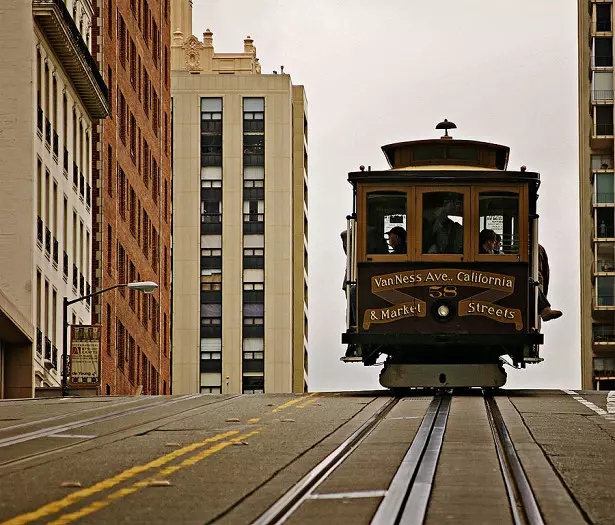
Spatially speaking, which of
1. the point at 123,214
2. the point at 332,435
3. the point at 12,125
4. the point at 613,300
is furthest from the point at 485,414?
the point at 613,300

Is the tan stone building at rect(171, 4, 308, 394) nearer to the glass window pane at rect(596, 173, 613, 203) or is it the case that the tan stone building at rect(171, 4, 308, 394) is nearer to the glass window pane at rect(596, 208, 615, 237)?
the glass window pane at rect(596, 208, 615, 237)

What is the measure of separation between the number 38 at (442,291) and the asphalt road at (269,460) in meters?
2.92

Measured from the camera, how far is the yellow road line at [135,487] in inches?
469

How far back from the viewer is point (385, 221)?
27.5 m

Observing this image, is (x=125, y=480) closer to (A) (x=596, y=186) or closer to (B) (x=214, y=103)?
(A) (x=596, y=186)

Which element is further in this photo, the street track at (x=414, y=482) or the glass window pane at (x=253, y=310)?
the glass window pane at (x=253, y=310)

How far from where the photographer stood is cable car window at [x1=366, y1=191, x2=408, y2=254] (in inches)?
1083

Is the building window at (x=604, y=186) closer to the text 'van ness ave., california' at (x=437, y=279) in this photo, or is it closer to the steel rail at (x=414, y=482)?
the text 'van ness ave., california' at (x=437, y=279)

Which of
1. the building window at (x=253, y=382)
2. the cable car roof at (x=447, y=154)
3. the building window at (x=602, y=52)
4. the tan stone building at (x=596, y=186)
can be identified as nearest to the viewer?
the cable car roof at (x=447, y=154)

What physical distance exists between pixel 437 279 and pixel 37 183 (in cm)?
2942

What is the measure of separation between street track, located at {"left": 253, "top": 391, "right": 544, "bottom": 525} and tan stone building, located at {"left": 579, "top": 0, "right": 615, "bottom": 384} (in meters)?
78.6

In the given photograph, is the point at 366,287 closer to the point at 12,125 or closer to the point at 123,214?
the point at 12,125

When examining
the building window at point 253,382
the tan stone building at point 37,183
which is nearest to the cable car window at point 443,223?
the tan stone building at point 37,183

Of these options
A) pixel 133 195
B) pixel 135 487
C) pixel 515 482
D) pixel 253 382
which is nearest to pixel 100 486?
pixel 135 487
